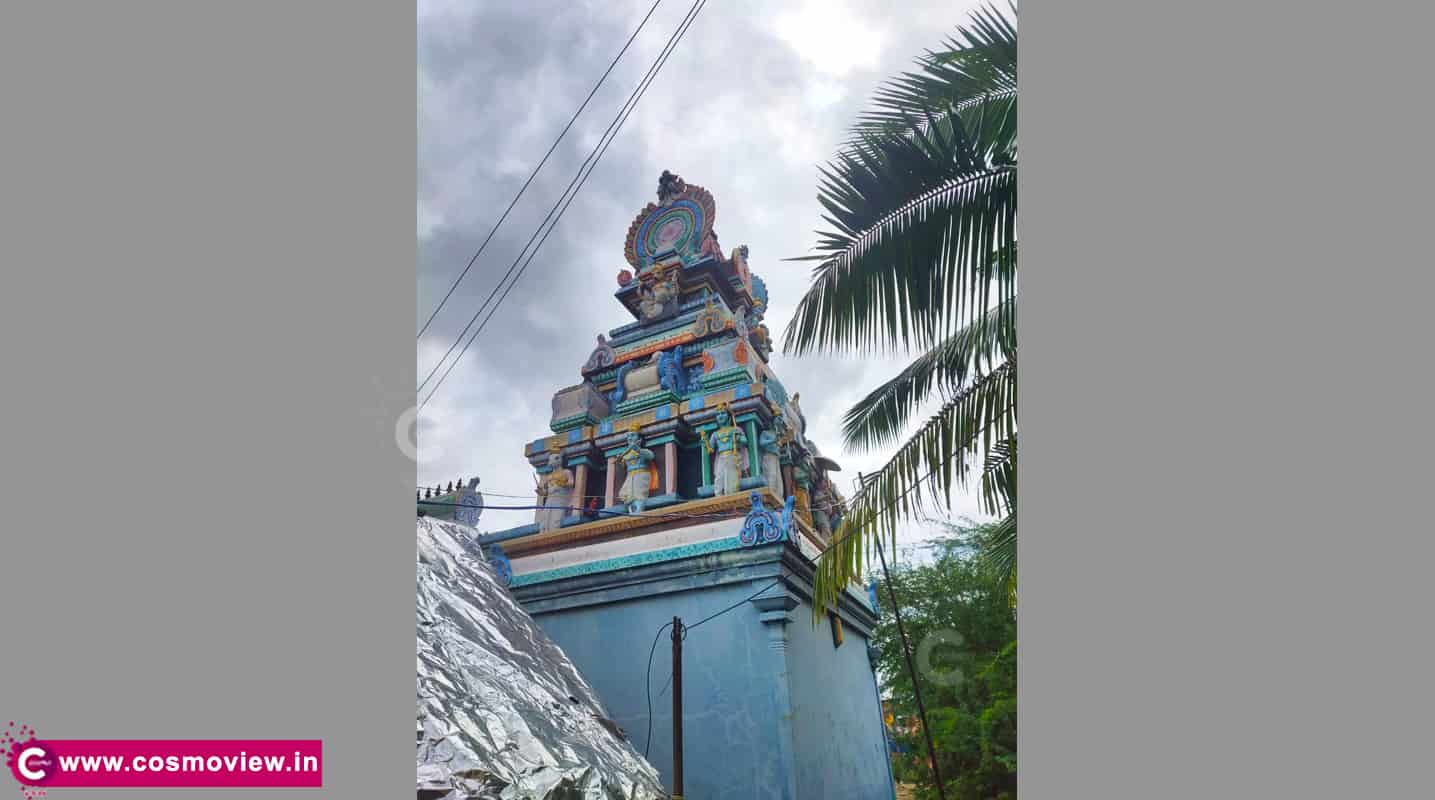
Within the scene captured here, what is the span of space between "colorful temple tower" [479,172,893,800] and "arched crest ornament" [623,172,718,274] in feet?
0.13

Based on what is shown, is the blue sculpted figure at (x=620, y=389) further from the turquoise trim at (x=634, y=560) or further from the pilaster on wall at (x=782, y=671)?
the pilaster on wall at (x=782, y=671)

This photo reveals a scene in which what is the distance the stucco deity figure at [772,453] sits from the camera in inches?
378

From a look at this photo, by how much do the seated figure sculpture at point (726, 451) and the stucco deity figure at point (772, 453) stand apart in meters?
0.30

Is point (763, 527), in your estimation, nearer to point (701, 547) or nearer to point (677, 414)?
point (701, 547)

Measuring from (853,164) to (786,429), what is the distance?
6.87 meters

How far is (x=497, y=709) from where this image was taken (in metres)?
4.35

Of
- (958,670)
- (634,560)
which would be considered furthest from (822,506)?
(958,670)

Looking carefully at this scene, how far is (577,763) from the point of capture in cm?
437

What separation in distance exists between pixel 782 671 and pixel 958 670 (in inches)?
338

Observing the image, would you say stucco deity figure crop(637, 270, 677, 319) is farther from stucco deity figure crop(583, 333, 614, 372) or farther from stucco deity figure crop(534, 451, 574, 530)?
stucco deity figure crop(534, 451, 574, 530)

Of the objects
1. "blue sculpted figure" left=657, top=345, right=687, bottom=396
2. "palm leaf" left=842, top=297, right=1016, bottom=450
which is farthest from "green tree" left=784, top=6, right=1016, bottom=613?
"blue sculpted figure" left=657, top=345, right=687, bottom=396
